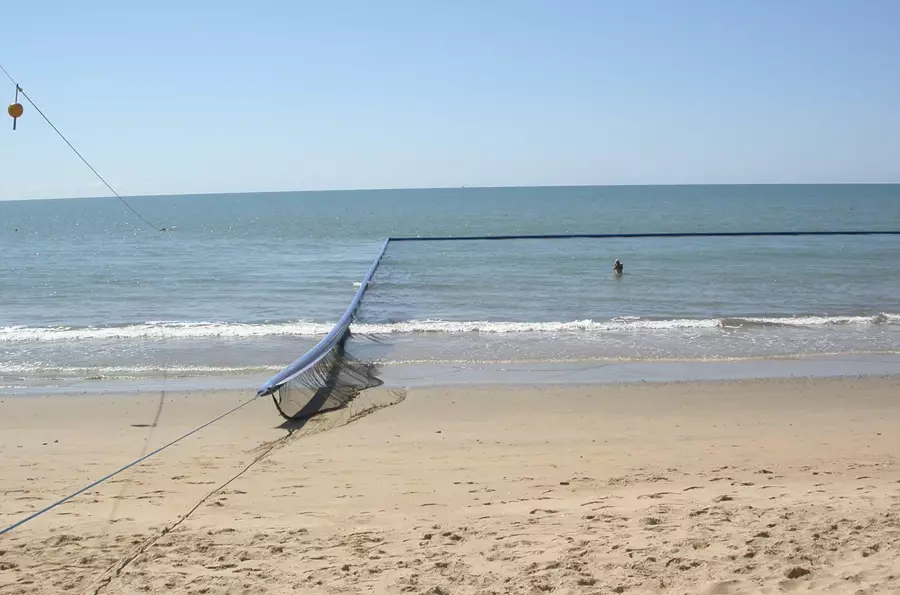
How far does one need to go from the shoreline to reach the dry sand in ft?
2.56

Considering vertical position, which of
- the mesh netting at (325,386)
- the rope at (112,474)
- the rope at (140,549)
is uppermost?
the mesh netting at (325,386)

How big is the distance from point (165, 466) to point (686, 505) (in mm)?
5571

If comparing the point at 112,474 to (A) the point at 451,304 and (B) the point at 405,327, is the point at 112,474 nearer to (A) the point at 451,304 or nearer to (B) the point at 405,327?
(B) the point at 405,327

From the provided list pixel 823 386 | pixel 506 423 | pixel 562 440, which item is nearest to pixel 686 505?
pixel 562 440

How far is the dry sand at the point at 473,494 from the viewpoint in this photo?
5254 millimetres

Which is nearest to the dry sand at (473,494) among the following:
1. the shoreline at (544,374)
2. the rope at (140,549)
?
the rope at (140,549)

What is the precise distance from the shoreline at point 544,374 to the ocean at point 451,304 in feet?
1.18

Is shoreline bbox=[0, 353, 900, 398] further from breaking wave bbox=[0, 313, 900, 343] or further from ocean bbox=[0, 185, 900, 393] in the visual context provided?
breaking wave bbox=[0, 313, 900, 343]

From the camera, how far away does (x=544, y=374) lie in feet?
45.8

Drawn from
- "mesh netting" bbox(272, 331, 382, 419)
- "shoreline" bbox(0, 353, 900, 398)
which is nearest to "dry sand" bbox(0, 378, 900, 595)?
"mesh netting" bbox(272, 331, 382, 419)

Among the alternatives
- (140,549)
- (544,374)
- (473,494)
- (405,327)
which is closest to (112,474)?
(140,549)

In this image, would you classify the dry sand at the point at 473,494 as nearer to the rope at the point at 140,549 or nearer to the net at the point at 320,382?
the rope at the point at 140,549

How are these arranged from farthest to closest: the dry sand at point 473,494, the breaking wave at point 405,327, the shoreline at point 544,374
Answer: the breaking wave at point 405,327, the shoreline at point 544,374, the dry sand at point 473,494

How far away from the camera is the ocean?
16234 millimetres
